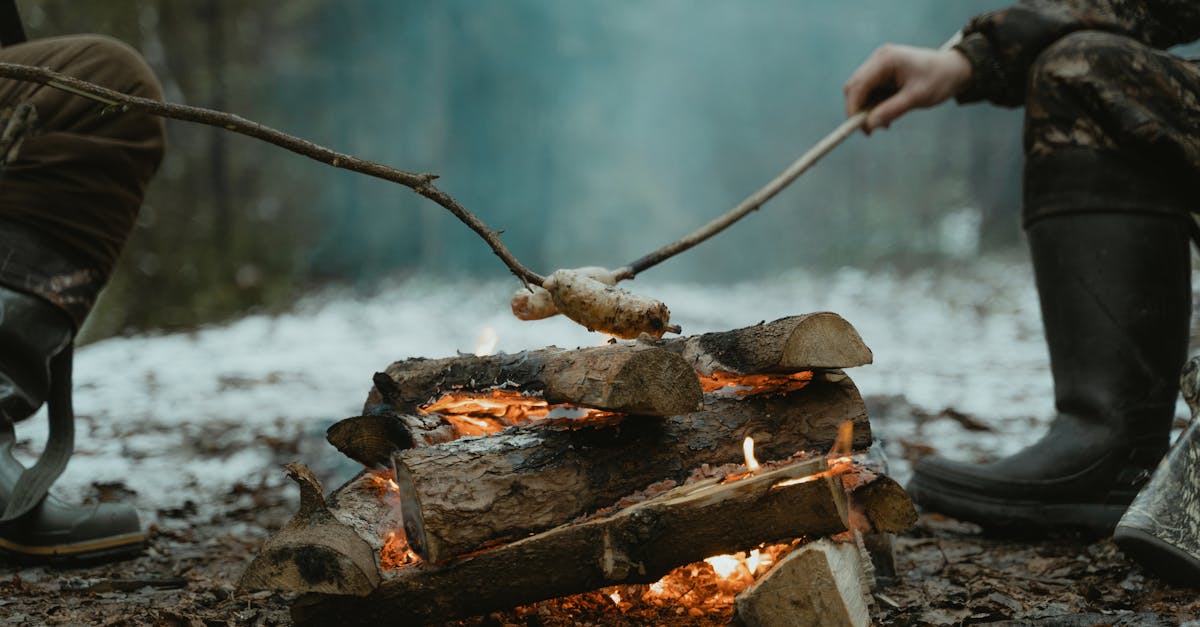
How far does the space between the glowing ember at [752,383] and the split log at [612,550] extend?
208 mm

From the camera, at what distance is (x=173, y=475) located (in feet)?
10.7

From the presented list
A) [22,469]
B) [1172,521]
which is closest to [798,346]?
[1172,521]

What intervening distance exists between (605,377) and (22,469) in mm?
1651

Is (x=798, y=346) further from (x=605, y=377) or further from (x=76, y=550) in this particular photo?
(x=76, y=550)

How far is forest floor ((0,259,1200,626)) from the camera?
161cm

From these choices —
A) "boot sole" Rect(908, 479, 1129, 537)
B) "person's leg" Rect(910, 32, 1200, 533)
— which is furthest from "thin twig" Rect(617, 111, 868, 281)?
"boot sole" Rect(908, 479, 1129, 537)

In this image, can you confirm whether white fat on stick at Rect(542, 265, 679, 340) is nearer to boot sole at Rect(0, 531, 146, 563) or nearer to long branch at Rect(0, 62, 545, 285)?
long branch at Rect(0, 62, 545, 285)

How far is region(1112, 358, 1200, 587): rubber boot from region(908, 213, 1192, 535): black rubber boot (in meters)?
0.42

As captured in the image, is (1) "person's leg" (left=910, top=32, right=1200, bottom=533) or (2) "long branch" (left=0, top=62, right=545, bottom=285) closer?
(2) "long branch" (left=0, top=62, right=545, bottom=285)

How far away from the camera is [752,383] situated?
4.81ft

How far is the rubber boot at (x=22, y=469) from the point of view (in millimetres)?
1967

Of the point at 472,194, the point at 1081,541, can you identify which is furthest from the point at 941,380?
the point at 472,194

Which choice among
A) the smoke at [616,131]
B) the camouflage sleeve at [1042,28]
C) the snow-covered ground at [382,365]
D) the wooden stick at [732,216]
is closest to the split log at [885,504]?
the wooden stick at [732,216]

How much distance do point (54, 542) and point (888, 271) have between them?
35.5 ft
